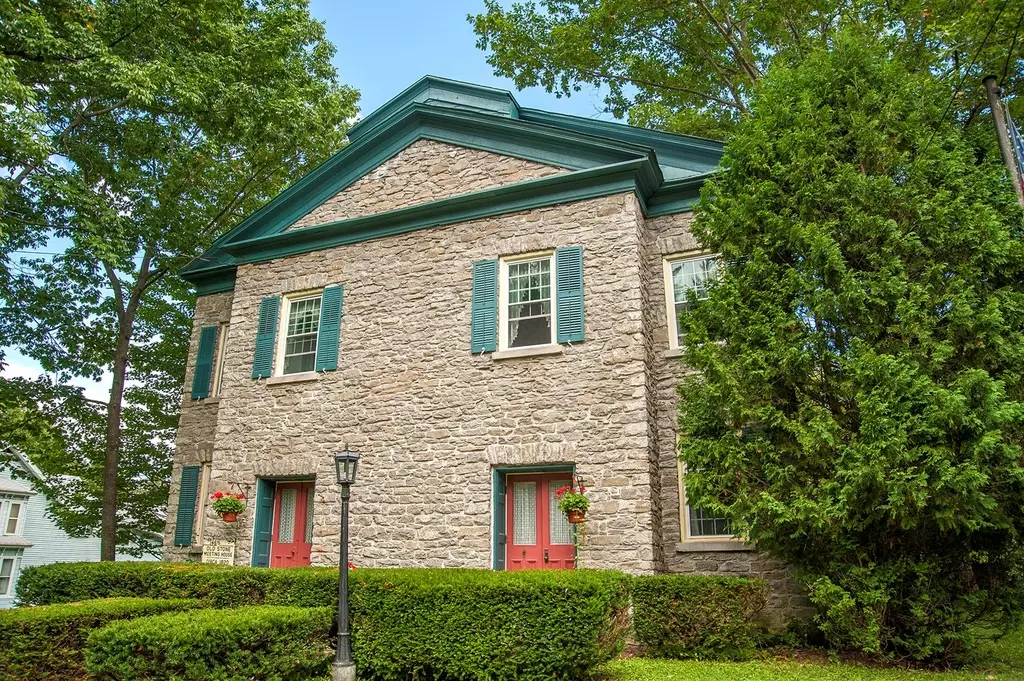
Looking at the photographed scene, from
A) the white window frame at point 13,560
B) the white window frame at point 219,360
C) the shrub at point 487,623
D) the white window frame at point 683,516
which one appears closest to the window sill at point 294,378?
the white window frame at point 219,360

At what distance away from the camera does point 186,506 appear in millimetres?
12984

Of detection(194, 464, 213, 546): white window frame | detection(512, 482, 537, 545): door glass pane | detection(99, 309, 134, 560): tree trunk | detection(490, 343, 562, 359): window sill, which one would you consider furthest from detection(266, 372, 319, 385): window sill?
detection(99, 309, 134, 560): tree trunk

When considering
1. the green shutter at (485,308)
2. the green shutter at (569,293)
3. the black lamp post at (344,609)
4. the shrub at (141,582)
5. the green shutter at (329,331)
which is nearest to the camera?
the black lamp post at (344,609)

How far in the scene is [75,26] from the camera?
11.5 meters

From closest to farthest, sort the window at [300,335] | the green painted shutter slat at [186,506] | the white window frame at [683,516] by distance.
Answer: the white window frame at [683,516]
the window at [300,335]
the green painted shutter slat at [186,506]

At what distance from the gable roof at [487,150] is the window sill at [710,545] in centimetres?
499

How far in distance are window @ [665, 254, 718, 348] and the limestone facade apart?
0.14 meters

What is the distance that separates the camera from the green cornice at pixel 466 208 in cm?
1025

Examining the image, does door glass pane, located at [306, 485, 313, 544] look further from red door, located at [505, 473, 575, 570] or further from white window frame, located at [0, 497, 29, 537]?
white window frame, located at [0, 497, 29, 537]

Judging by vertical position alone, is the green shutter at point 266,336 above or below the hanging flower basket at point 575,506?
above

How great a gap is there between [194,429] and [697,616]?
10.4 m

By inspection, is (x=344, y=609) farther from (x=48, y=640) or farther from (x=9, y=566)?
(x=9, y=566)

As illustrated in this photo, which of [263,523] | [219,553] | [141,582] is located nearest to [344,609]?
[141,582]

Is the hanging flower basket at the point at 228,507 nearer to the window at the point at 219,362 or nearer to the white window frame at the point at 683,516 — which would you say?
the window at the point at 219,362
